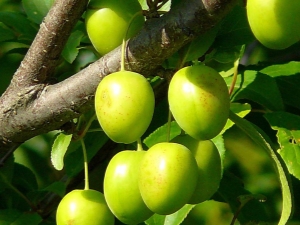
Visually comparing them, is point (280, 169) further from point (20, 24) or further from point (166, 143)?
point (20, 24)

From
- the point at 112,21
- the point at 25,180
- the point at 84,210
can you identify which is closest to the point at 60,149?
the point at 84,210

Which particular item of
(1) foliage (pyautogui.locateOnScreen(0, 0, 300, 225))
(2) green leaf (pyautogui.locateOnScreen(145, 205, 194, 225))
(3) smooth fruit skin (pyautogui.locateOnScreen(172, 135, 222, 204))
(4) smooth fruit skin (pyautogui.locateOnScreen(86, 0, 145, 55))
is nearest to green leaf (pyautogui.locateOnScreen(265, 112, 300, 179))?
(1) foliage (pyautogui.locateOnScreen(0, 0, 300, 225))

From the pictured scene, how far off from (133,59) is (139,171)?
14 cm

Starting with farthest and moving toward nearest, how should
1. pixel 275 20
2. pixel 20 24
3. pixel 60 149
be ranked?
pixel 20 24 < pixel 60 149 < pixel 275 20

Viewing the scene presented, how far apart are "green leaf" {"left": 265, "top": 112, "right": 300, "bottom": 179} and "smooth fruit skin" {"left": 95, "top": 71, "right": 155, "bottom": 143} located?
410mm

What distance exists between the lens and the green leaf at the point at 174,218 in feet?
3.24

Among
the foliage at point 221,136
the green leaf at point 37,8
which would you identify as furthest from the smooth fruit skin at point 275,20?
the green leaf at point 37,8

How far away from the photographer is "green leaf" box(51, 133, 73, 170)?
92 cm

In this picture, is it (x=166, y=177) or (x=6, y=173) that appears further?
(x=6, y=173)

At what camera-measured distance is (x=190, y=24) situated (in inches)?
26.6

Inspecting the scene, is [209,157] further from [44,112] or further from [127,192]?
[44,112]

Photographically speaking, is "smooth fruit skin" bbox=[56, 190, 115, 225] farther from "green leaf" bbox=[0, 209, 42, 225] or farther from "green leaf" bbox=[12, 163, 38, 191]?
"green leaf" bbox=[12, 163, 38, 191]

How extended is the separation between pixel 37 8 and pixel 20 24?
0.18 feet

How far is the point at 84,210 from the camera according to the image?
0.82 metres
